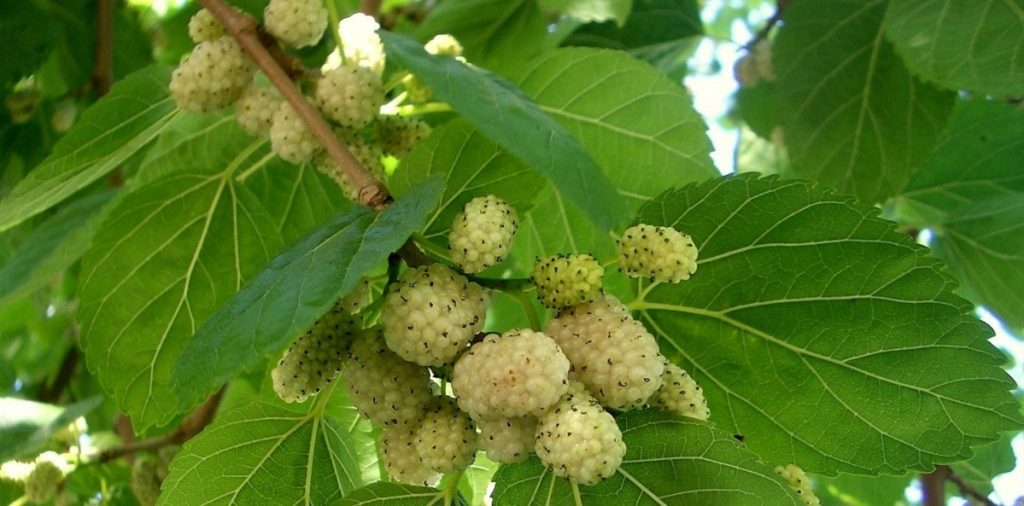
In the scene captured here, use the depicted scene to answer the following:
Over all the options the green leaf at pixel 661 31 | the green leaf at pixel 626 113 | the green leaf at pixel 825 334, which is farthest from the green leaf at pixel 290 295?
the green leaf at pixel 661 31

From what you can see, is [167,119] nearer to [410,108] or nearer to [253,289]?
[410,108]

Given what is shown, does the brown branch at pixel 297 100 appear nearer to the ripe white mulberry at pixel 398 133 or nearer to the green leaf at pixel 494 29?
the ripe white mulberry at pixel 398 133

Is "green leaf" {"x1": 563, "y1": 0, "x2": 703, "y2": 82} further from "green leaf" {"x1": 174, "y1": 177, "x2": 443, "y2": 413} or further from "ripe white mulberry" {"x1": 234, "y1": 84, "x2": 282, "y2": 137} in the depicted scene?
"green leaf" {"x1": 174, "y1": 177, "x2": 443, "y2": 413}

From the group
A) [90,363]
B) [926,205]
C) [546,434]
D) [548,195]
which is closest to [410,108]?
[548,195]

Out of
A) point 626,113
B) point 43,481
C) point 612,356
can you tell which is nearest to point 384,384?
point 612,356

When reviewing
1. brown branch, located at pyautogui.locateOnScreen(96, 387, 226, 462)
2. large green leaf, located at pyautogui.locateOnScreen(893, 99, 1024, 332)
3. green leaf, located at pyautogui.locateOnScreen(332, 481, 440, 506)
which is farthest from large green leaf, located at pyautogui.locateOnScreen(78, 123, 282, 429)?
large green leaf, located at pyautogui.locateOnScreen(893, 99, 1024, 332)

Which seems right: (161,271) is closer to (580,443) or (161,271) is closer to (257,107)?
(257,107)
